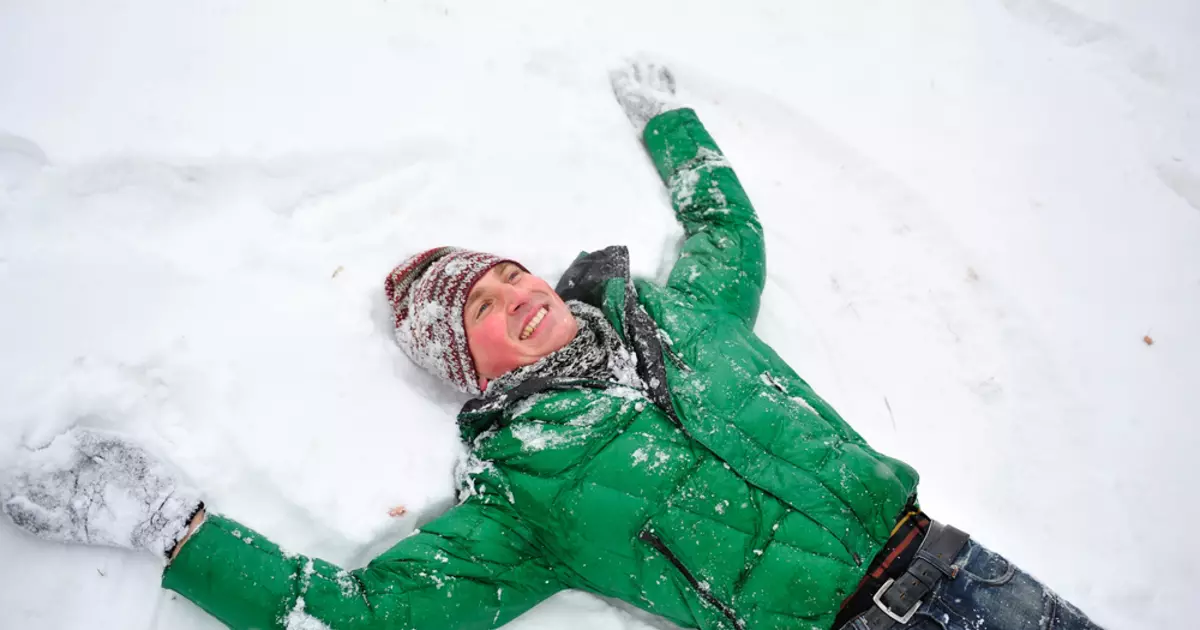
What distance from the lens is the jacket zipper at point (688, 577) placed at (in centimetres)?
255

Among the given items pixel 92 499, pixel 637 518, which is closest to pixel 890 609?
pixel 637 518

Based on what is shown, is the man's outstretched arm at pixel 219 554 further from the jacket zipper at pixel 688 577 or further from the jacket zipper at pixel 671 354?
the jacket zipper at pixel 671 354

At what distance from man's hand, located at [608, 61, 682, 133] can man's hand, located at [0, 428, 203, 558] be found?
2.59 m

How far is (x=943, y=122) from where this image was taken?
4.23 meters

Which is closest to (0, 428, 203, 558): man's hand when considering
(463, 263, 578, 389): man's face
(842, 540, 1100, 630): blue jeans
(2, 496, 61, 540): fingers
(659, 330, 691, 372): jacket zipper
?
(2, 496, 61, 540): fingers

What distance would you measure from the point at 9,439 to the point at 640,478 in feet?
6.64

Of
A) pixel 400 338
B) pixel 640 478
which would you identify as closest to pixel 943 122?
pixel 640 478

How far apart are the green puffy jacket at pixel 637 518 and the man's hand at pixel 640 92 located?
131 cm

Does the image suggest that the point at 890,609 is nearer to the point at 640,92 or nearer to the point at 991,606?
the point at 991,606

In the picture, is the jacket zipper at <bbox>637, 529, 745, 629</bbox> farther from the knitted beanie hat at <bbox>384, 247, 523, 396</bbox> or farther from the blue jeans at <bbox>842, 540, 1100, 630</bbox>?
the knitted beanie hat at <bbox>384, 247, 523, 396</bbox>

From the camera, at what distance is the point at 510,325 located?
2.80 m

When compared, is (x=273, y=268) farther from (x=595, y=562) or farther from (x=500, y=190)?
(x=595, y=562)

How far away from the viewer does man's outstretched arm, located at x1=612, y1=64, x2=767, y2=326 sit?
3.23 meters

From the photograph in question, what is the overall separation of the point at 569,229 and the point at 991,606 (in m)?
2.20
